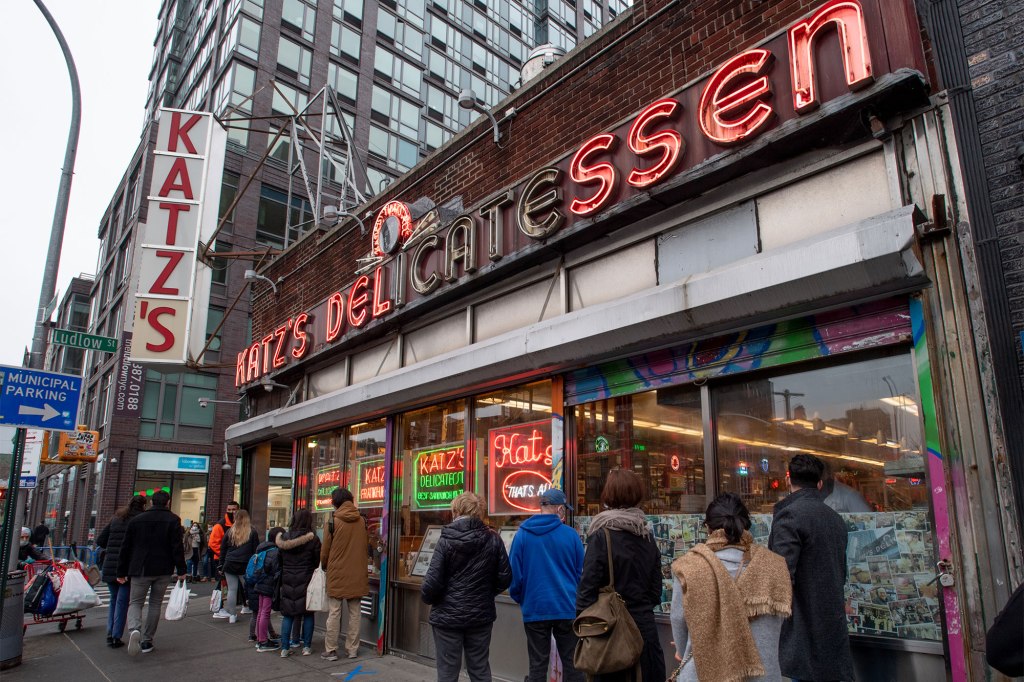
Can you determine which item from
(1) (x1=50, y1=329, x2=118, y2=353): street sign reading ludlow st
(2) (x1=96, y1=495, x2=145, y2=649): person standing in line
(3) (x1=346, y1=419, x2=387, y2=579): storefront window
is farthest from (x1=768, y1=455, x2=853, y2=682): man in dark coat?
(2) (x1=96, y1=495, x2=145, y2=649): person standing in line

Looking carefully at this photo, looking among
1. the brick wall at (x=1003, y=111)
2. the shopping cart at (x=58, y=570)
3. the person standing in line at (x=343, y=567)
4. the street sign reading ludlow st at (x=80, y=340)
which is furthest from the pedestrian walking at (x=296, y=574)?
the brick wall at (x=1003, y=111)

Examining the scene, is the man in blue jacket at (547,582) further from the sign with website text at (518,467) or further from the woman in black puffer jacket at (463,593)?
the sign with website text at (518,467)

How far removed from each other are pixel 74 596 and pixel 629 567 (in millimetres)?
9250

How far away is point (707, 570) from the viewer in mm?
3391

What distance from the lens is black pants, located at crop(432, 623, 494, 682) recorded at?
16.6ft

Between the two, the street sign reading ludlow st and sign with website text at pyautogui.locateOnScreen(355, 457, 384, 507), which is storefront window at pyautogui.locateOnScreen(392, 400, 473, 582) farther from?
the street sign reading ludlow st

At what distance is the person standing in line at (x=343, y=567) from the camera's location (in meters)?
7.91

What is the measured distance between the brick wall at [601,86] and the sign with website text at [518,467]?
2800 mm

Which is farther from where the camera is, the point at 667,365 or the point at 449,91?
the point at 449,91

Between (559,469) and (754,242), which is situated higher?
(754,242)

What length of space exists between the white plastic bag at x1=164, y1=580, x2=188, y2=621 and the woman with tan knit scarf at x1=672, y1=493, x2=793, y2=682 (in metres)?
8.17

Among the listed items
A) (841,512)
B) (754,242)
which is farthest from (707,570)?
(754,242)

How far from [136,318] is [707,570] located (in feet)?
37.7

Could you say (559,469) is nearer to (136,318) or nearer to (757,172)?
(757,172)
